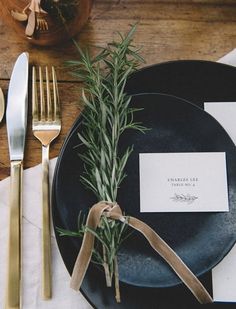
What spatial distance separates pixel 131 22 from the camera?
95 cm

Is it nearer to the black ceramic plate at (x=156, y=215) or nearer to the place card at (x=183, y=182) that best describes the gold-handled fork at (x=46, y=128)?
the black ceramic plate at (x=156, y=215)

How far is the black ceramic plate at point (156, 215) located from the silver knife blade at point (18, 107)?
0.10 metres

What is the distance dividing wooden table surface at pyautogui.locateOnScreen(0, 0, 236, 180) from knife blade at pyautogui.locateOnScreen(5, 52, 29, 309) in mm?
29

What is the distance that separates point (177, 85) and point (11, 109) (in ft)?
0.96

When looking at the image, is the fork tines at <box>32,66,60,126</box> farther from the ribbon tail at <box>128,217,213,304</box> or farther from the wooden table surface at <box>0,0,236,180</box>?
the ribbon tail at <box>128,217,213,304</box>

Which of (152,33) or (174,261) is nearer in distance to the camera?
(174,261)

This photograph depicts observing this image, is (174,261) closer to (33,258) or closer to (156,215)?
(156,215)

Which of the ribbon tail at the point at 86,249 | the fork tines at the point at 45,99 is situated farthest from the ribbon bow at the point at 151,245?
the fork tines at the point at 45,99

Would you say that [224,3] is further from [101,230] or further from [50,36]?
[101,230]

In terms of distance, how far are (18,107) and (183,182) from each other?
31 cm

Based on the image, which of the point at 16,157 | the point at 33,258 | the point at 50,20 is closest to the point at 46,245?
the point at 33,258

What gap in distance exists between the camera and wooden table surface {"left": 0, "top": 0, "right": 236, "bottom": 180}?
93cm

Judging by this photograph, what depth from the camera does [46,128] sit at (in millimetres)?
886

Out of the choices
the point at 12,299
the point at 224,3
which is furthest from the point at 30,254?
the point at 224,3
